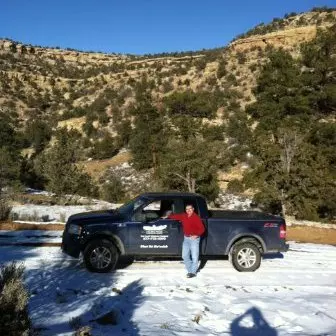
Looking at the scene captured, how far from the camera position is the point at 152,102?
197 feet

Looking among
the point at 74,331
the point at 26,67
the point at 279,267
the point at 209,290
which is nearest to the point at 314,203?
the point at 279,267

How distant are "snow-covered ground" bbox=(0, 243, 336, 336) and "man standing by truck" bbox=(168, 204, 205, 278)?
30 cm

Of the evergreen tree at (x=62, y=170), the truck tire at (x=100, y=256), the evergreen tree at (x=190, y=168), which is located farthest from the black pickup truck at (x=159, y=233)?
the evergreen tree at (x=62, y=170)

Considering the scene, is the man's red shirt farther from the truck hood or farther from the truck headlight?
the truck headlight

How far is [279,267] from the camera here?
12.4 metres

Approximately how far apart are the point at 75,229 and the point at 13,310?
16.6ft

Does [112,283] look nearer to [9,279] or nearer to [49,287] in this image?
[49,287]

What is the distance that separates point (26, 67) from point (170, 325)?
269 ft

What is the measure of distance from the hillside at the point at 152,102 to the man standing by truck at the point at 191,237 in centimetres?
1598

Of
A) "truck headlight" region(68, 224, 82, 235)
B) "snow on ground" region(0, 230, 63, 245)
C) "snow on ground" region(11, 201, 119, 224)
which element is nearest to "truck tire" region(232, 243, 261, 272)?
"truck headlight" region(68, 224, 82, 235)

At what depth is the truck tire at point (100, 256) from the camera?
10.9 metres

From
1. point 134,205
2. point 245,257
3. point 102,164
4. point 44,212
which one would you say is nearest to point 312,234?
point 245,257

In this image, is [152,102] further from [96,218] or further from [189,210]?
[189,210]

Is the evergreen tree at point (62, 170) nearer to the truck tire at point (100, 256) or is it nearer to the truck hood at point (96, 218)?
the truck hood at point (96, 218)
